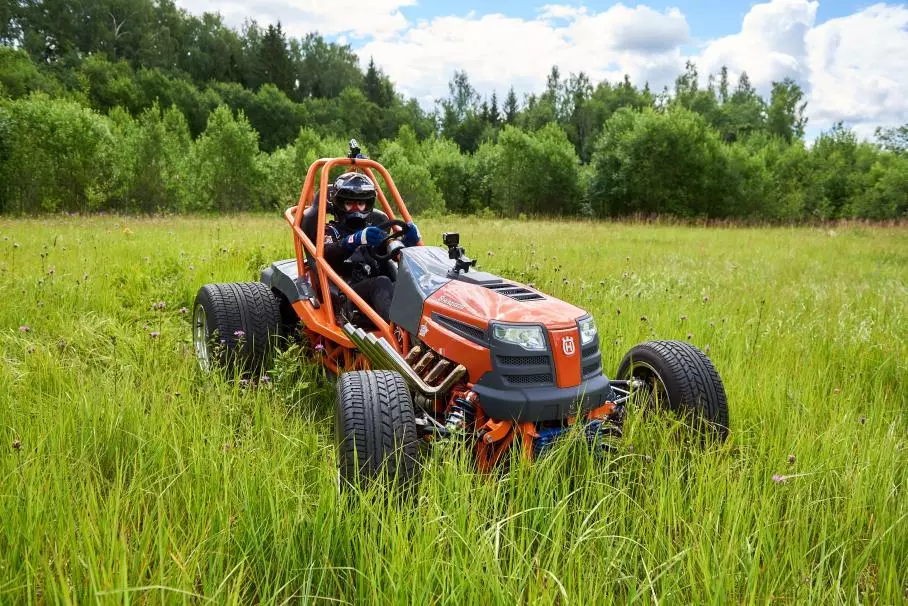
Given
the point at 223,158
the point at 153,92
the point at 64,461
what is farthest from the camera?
the point at 153,92

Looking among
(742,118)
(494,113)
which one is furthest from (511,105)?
(742,118)

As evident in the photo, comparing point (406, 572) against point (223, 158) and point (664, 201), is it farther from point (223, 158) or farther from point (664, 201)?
point (664, 201)

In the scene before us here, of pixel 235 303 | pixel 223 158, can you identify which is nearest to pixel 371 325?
pixel 235 303

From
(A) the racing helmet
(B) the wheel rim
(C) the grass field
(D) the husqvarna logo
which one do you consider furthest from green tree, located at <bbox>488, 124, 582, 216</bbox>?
(D) the husqvarna logo

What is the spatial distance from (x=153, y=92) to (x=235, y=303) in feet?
224

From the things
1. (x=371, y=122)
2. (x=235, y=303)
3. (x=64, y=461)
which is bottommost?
(x=64, y=461)

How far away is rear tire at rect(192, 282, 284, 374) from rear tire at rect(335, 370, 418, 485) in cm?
173

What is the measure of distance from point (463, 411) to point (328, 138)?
1829 inches

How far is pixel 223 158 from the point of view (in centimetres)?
3256

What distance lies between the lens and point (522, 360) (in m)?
2.55

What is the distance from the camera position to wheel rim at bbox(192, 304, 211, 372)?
4.23 m

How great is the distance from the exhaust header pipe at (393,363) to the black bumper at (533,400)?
13 centimetres

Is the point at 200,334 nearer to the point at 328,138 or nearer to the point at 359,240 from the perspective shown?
the point at 359,240

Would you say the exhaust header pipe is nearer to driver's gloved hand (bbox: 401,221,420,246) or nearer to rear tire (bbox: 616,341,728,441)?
driver's gloved hand (bbox: 401,221,420,246)
